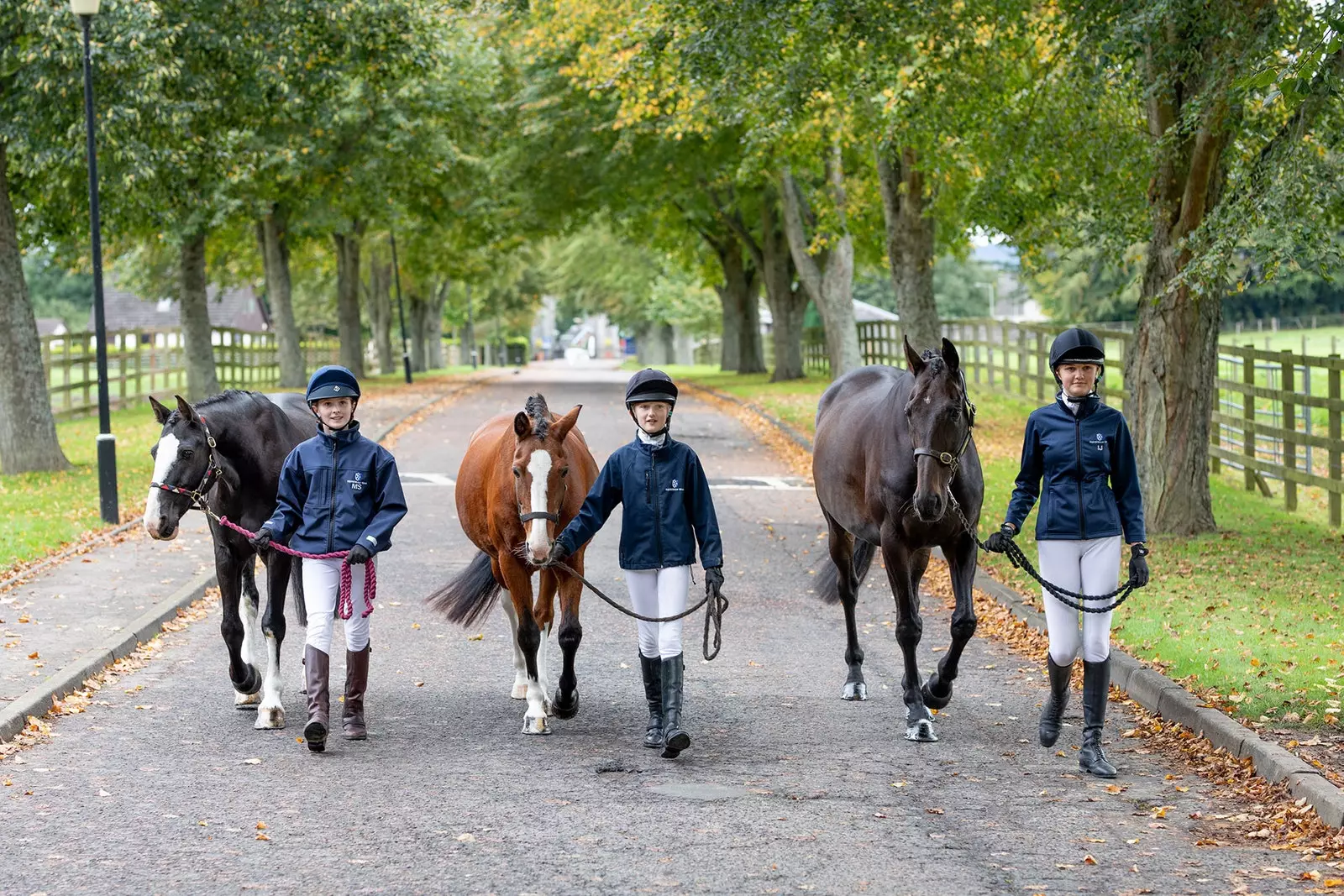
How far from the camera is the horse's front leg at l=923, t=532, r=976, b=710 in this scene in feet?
25.8

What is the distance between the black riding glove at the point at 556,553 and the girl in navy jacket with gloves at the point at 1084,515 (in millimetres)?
2042

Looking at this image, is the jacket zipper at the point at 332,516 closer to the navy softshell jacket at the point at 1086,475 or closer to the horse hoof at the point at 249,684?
the horse hoof at the point at 249,684

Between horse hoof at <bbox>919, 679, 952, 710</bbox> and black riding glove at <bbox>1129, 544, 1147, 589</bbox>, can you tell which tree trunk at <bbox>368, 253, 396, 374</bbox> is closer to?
horse hoof at <bbox>919, 679, 952, 710</bbox>

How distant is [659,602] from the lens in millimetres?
7539

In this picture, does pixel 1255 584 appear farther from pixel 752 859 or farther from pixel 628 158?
pixel 628 158

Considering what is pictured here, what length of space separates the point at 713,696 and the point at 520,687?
3.61 feet

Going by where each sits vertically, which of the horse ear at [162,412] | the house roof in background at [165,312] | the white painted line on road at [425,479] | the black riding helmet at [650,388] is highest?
the house roof in background at [165,312]

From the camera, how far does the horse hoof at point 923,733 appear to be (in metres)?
7.73

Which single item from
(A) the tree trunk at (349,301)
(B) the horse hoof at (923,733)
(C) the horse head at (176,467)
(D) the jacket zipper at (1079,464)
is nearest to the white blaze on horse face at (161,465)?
(C) the horse head at (176,467)

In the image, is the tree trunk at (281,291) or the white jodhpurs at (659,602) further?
the tree trunk at (281,291)

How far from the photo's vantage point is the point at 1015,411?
2859cm

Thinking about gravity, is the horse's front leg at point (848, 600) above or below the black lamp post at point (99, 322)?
below

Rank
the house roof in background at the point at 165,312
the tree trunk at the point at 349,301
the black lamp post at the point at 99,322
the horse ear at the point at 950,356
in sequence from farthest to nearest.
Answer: the house roof in background at the point at 165,312
the tree trunk at the point at 349,301
the black lamp post at the point at 99,322
the horse ear at the point at 950,356

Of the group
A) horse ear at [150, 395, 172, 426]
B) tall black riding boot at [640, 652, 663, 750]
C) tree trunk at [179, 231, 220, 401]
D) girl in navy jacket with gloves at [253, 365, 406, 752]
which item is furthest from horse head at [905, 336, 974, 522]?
tree trunk at [179, 231, 220, 401]
